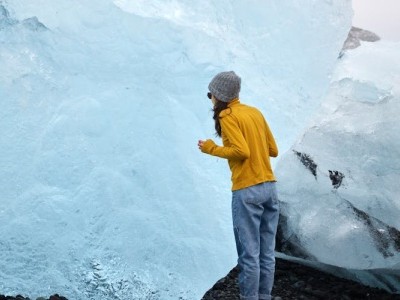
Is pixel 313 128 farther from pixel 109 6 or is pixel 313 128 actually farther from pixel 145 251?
pixel 109 6

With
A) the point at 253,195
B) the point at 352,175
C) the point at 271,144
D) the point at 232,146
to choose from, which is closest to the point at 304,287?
the point at 352,175

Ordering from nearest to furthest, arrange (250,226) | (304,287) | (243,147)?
(243,147) → (250,226) → (304,287)

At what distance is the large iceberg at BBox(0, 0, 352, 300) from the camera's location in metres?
4.12

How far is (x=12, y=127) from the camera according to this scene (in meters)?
4.36

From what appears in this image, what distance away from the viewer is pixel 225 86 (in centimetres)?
344

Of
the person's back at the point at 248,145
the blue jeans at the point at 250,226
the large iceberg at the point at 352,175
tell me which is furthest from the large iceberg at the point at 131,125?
the person's back at the point at 248,145

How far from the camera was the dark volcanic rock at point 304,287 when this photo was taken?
4652 millimetres

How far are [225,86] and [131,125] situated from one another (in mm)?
1211

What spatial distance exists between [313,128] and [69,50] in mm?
1718

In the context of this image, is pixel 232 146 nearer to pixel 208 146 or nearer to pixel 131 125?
pixel 208 146

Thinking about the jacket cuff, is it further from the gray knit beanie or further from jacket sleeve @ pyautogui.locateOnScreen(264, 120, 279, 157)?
jacket sleeve @ pyautogui.locateOnScreen(264, 120, 279, 157)

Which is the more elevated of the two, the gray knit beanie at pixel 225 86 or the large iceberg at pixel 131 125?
the gray knit beanie at pixel 225 86

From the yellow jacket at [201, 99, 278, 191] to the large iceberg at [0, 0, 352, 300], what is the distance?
107 centimetres

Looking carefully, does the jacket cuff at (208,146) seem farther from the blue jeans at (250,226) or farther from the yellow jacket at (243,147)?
A: the blue jeans at (250,226)
